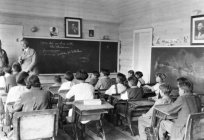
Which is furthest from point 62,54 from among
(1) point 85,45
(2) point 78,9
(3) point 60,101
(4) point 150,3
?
(3) point 60,101

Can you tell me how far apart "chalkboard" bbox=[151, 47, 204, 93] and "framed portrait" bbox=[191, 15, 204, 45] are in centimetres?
15

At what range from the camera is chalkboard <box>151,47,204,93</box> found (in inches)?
187

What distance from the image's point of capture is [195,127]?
8.31ft

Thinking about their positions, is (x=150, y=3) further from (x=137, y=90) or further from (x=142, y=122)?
(x=142, y=122)

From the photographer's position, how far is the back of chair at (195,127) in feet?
8.06

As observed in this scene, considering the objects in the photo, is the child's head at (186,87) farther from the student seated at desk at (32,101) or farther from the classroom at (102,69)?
the student seated at desk at (32,101)

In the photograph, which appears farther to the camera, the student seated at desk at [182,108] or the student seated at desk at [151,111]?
the student seated at desk at [151,111]

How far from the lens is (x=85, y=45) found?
696cm

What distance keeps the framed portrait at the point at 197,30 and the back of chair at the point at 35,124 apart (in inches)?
141

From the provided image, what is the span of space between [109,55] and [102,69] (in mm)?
2162

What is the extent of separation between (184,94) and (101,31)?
492 centimetres

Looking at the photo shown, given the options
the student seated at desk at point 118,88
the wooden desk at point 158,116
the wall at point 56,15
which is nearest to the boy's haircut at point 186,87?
the wooden desk at point 158,116

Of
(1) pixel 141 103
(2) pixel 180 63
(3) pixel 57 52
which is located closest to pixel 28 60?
(3) pixel 57 52

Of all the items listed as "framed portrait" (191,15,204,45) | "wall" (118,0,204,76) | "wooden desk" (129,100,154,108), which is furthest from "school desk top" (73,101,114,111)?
"wall" (118,0,204,76)
